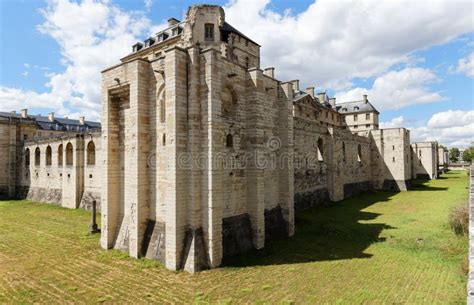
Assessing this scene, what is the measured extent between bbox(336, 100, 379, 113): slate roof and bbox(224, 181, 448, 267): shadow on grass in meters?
37.9

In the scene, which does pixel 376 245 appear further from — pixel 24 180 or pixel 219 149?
pixel 24 180

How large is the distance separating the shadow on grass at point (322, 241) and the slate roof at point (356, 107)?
37873 millimetres

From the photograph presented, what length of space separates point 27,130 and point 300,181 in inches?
1319

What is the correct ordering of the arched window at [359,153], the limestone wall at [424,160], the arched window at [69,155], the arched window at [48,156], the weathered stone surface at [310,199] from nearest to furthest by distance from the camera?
1. the weathered stone surface at [310,199]
2. the arched window at [69,155]
3. the arched window at [48,156]
4. the arched window at [359,153]
5. the limestone wall at [424,160]

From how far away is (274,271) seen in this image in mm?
10719

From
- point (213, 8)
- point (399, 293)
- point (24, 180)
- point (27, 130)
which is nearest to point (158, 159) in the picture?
point (399, 293)

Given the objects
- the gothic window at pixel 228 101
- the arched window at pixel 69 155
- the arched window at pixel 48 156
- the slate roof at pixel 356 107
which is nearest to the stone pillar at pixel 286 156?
the gothic window at pixel 228 101

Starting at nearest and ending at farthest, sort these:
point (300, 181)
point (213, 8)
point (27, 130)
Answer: point (300, 181) < point (213, 8) < point (27, 130)

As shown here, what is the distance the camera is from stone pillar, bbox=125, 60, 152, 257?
12.1 m

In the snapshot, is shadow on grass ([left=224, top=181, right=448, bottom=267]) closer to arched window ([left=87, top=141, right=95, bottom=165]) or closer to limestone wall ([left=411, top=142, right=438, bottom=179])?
arched window ([left=87, top=141, right=95, bottom=165])

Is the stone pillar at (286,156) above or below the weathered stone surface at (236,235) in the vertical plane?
above

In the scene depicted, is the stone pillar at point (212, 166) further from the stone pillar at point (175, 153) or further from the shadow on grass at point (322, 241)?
the shadow on grass at point (322, 241)

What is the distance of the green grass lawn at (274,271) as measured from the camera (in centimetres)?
878

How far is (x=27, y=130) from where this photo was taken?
3447 cm
